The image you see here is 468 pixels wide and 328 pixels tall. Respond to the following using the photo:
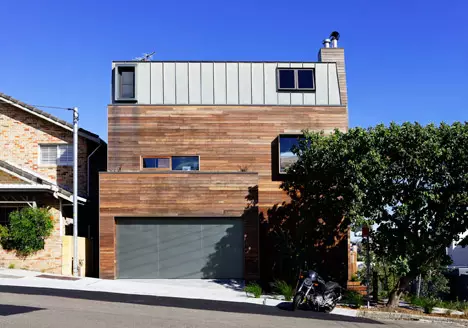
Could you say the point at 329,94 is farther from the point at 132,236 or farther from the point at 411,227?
the point at 132,236

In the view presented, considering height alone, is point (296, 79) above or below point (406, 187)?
above

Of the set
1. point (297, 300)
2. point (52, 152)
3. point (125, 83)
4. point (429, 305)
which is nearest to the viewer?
point (297, 300)

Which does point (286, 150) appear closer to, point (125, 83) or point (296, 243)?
point (296, 243)

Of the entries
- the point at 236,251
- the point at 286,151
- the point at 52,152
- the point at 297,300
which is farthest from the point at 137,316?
the point at 52,152

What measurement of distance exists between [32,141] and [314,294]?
14521 millimetres

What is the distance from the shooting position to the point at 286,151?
2205cm

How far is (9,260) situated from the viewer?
20.3 m

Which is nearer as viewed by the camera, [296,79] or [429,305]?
[429,305]

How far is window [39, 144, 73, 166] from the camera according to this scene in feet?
76.8

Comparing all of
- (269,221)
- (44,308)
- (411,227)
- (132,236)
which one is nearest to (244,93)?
(269,221)

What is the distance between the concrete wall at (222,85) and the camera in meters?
22.8

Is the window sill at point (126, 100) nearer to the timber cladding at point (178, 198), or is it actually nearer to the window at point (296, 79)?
the timber cladding at point (178, 198)

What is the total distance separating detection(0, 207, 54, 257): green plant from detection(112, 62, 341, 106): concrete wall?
19.7 ft

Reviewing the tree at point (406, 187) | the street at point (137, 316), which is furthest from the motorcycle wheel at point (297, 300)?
the tree at point (406, 187)
